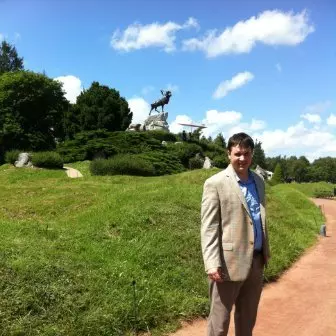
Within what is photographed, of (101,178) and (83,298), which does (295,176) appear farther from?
(83,298)

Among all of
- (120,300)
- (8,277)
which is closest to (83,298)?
(120,300)

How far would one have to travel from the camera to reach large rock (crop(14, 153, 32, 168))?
75.7 ft

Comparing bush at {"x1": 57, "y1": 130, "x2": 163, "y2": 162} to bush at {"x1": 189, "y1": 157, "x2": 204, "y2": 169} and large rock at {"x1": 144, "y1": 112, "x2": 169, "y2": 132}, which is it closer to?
bush at {"x1": 189, "y1": 157, "x2": 204, "y2": 169}

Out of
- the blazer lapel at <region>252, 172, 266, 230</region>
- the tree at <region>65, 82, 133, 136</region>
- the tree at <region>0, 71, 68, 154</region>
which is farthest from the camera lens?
the tree at <region>65, 82, 133, 136</region>

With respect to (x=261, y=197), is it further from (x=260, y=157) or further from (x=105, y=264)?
(x=260, y=157)

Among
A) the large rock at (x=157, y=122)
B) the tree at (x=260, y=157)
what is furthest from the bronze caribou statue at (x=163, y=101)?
the tree at (x=260, y=157)

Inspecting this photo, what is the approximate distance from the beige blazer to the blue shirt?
7 cm

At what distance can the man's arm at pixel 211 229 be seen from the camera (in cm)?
331

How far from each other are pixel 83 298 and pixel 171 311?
3.71 ft

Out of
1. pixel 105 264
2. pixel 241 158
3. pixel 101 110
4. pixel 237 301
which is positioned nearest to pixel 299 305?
pixel 105 264

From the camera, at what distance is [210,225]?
3365 millimetres

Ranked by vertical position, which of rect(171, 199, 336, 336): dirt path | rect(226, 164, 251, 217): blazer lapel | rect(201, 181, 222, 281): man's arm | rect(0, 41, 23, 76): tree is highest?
rect(0, 41, 23, 76): tree

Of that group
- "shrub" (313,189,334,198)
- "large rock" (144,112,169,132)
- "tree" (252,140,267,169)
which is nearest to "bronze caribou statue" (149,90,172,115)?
"large rock" (144,112,169,132)

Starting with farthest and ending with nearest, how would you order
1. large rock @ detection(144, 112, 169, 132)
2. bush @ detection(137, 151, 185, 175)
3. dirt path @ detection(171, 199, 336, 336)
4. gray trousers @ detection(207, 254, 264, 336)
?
1. large rock @ detection(144, 112, 169, 132)
2. bush @ detection(137, 151, 185, 175)
3. dirt path @ detection(171, 199, 336, 336)
4. gray trousers @ detection(207, 254, 264, 336)
